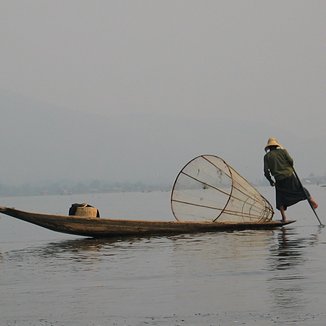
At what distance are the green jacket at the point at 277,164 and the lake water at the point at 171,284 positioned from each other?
3.34 meters

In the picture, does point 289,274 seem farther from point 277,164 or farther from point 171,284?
point 277,164

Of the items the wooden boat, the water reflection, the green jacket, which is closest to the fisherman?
the green jacket

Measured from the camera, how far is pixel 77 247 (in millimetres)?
15594

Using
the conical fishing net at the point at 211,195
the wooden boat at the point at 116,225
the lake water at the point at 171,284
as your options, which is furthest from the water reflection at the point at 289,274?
the conical fishing net at the point at 211,195

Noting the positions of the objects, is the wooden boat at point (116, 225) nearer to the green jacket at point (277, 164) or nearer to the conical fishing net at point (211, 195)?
the conical fishing net at point (211, 195)

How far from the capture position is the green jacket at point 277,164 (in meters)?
18.6

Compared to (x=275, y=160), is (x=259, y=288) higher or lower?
lower

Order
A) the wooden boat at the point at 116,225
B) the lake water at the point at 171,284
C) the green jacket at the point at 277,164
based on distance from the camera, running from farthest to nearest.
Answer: the green jacket at the point at 277,164
the wooden boat at the point at 116,225
the lake water at the point at 171,284

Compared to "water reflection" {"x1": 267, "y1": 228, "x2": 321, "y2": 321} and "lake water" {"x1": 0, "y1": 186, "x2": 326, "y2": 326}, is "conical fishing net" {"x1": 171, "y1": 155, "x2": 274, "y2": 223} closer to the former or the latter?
"water reflection" {"x1": 267, "y1": 228, "x2": 321, "y2": 321}

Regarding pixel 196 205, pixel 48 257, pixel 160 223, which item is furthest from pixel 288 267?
pixel 196 205

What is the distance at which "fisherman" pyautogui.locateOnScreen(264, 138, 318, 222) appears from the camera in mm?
18594

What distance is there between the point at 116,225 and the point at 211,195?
279 cm

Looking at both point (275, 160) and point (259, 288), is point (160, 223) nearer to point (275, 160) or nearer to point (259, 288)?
point (275, 160)

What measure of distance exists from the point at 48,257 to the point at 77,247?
1670 mm
